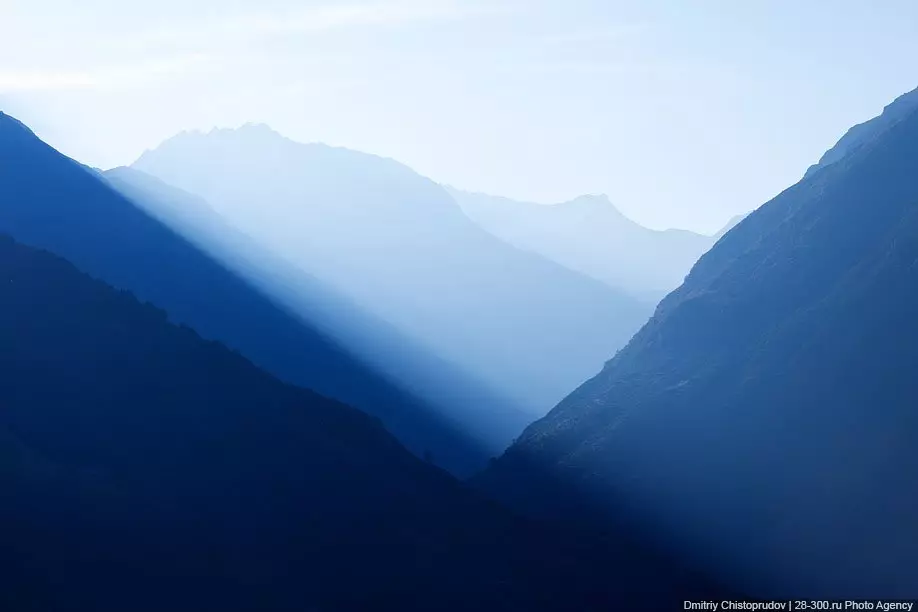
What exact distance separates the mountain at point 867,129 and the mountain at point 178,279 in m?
82.6

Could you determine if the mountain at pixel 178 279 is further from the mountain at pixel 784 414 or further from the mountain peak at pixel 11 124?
the mountain at pixel 784 414

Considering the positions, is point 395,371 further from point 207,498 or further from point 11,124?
point 207,498

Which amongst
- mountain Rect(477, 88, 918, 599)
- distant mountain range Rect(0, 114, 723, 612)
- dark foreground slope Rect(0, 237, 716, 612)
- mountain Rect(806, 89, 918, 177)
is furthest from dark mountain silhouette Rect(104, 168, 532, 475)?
mountain Rect(806, 89, 918, 177)

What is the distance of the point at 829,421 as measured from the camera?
325 feet

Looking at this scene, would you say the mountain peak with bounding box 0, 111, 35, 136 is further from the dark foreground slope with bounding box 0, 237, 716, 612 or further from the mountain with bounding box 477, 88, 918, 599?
the mountain with bounding box 477, 88, 918, 599

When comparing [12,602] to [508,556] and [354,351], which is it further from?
[354,351]

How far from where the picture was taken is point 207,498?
213 feet

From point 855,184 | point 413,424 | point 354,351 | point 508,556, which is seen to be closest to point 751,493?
point 508,556

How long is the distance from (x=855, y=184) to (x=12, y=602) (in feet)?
386

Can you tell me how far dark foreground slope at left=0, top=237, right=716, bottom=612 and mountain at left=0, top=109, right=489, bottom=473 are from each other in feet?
148

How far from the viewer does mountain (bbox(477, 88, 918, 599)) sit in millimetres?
88562

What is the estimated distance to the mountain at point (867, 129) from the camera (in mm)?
151538

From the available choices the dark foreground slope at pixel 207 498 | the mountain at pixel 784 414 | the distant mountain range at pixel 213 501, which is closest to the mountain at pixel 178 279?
the mountain at pixel 784 414

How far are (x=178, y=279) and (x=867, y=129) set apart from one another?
411 feet
